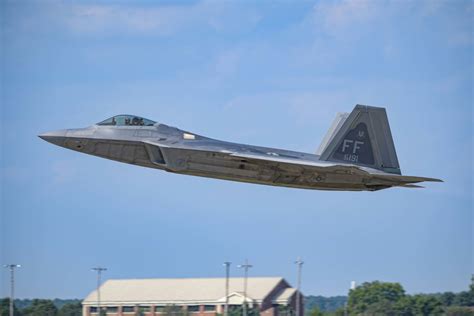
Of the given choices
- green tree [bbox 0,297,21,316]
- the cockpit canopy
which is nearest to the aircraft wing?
the cockpit canopy

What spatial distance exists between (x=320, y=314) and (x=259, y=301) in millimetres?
9720

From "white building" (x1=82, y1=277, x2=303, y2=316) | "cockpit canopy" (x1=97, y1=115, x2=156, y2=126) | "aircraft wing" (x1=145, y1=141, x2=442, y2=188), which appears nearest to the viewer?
"aircraft wing" (x1=145, y1=141, x2=442, y2=188)

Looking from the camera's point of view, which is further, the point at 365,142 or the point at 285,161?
the point at 365,142

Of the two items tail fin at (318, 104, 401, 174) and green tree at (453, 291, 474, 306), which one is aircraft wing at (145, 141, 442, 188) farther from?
green tree at (453, 291, 474, 306)

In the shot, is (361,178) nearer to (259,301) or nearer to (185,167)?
(185,167)

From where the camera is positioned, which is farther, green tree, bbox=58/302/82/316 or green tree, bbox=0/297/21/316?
green tree, bbox=58/302/82/316

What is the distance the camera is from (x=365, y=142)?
3991 centimetres

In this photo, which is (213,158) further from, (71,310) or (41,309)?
(71,310)

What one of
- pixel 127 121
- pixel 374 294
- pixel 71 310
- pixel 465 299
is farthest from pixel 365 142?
pixel 374 294

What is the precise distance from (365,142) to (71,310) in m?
25.0

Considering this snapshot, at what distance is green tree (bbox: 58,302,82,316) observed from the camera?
54.8 meters

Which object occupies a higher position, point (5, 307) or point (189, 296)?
point (5, 307)

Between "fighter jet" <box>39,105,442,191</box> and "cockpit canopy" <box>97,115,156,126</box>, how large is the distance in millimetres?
39

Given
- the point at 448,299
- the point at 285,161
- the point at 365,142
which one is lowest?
the point at 448,299
